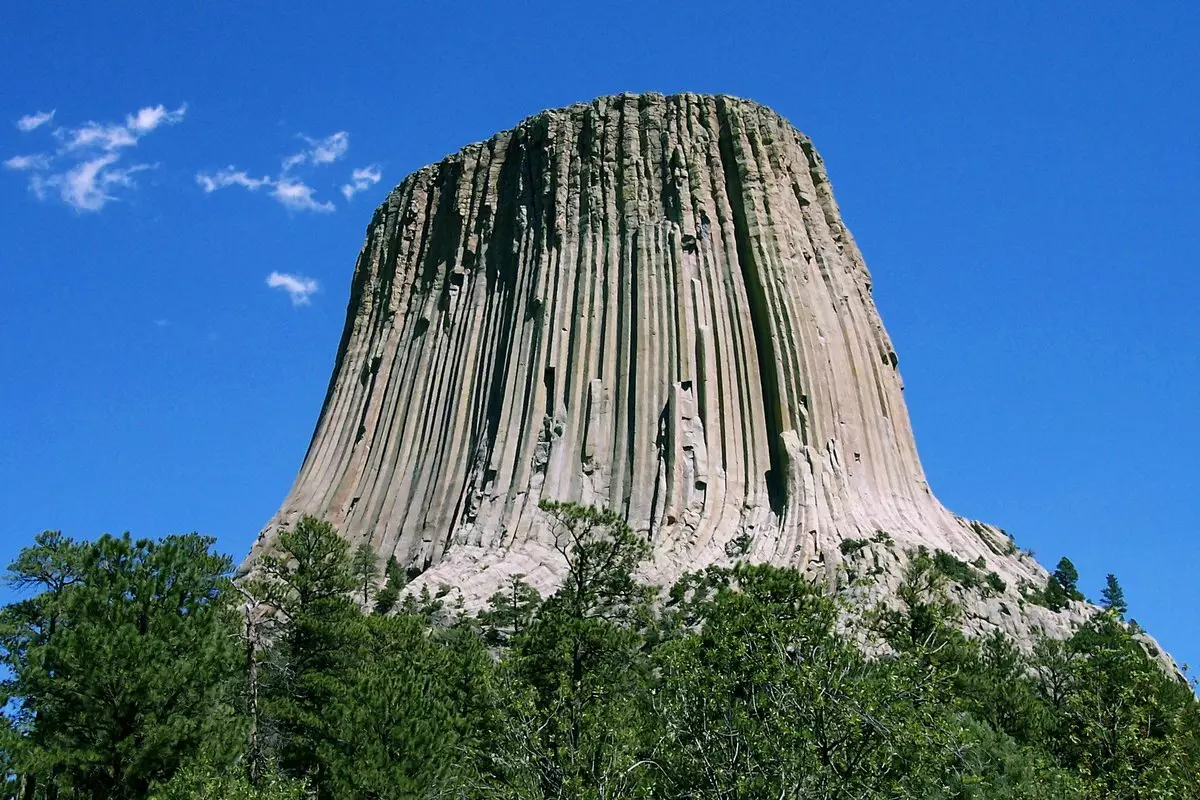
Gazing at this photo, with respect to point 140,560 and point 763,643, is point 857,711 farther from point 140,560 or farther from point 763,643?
point 140,560

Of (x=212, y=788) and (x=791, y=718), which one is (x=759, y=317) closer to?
(x=212, y=788)

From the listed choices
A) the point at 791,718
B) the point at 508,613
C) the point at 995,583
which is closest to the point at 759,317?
the point at 995,583

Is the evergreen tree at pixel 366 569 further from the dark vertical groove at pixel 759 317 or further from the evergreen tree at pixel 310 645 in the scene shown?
the dark vertical groove at pixel 759 317

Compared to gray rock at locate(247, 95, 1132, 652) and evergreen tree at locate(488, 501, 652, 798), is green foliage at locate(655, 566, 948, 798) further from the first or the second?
gray rock at locate(247, 95, 1132, 652)

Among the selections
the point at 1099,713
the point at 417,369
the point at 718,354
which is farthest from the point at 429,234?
the point at 1099,713

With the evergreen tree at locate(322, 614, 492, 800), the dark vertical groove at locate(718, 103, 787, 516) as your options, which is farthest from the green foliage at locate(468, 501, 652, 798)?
the dark vertical groove at locate(718, 103, 787, 516)

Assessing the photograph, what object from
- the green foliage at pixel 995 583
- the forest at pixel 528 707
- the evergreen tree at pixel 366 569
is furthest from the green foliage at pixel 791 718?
the evergreen tree at pixel 366 569
